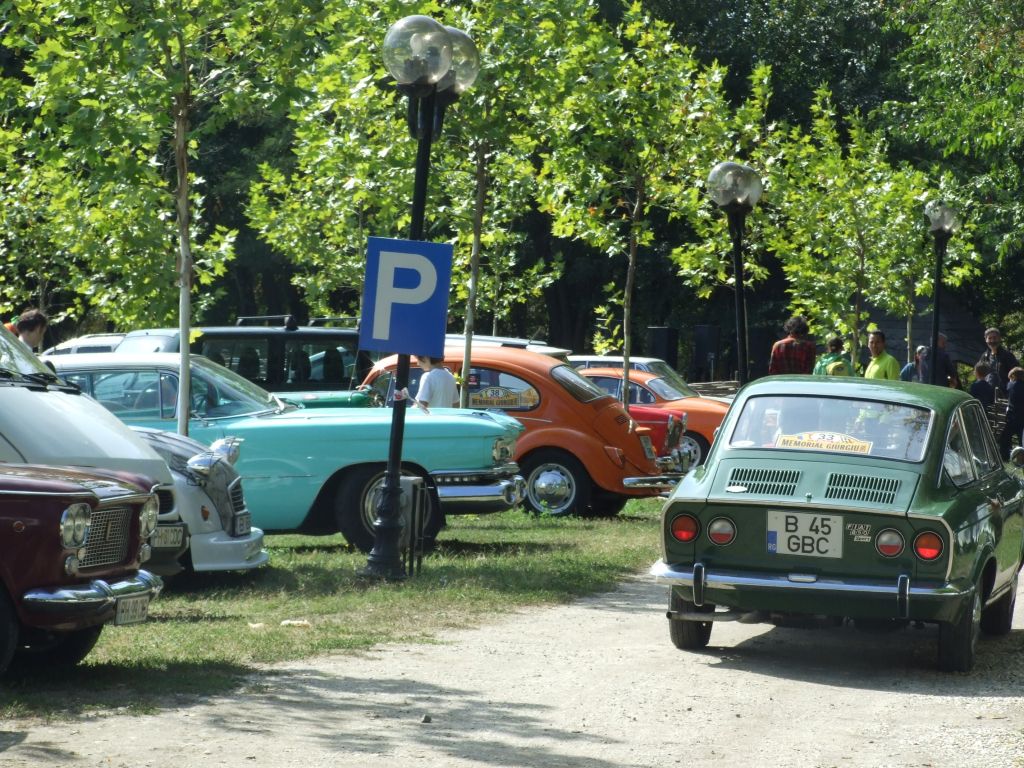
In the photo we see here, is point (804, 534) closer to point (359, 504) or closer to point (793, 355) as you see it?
point (359, 504)

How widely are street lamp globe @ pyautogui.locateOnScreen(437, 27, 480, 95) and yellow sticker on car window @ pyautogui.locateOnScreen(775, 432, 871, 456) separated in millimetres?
4375

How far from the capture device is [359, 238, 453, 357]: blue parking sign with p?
11.8 metres

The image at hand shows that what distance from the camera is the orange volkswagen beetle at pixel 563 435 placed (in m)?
16.5

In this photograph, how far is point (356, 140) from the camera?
20.7m

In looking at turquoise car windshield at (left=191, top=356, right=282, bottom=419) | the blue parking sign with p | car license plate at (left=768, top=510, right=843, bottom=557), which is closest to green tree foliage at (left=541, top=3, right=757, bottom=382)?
turquoise car windshield at (left=191, top=356, right=282, bottom=419)

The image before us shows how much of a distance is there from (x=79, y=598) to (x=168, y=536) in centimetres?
259

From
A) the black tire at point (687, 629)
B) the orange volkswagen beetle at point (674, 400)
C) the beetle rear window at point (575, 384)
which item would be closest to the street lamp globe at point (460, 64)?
the black tire at point (687, 629)

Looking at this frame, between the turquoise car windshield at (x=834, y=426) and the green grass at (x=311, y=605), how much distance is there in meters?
2.20

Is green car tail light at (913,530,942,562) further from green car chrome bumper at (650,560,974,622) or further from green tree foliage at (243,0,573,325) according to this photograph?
green tree foliage at (243,0,573,325)

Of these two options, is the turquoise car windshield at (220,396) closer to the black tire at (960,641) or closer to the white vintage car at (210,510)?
the white vintage car at (210,510)

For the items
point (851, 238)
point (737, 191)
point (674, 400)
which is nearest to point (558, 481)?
point (737, 191)

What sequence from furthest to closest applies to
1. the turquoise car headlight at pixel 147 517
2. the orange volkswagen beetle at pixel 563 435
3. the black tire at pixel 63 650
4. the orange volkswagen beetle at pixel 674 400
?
the orange volkswagen beetle at pixel 674 400
the orange volkswagen beetle at pixel 563 435
the black tire at pixel 63 650
the turquoise car headlight at pixel 147 517

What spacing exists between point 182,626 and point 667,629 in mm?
2991

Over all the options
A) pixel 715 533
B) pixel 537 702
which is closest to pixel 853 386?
pixel 715 533
